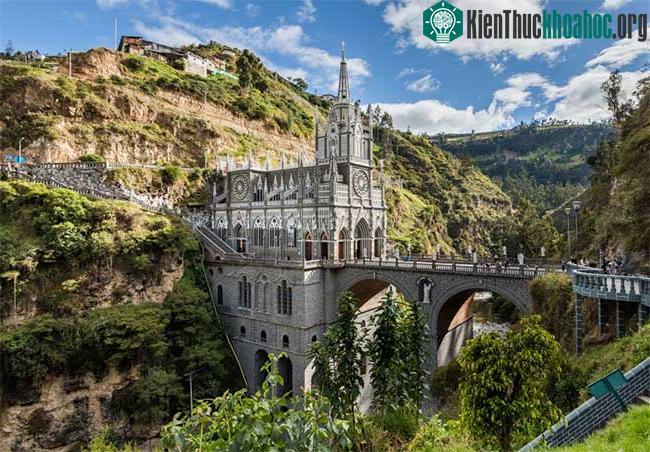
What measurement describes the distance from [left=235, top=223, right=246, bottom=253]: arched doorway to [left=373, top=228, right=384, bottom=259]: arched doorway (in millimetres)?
14745

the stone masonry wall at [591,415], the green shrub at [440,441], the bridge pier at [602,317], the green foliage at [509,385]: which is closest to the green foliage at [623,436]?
the stone masonry wall at [591,415]

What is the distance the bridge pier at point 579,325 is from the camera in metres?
20.3

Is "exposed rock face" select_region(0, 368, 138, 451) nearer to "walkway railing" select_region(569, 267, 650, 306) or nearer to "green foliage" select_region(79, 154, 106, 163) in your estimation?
"green foliage" select_region(79, 154, 106, 163)

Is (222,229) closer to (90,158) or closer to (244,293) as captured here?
(244,293)

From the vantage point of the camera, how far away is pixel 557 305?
2364 cm

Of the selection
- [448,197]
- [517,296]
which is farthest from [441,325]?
[448,197]

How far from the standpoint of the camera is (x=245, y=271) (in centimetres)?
3984

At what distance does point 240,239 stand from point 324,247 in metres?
11.6

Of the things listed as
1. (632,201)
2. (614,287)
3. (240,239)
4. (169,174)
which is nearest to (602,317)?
(614,287)

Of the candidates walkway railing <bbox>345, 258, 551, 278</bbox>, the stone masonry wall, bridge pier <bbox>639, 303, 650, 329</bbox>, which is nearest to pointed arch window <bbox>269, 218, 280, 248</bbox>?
walkway railing <bbox>345, 258, 551, 278</bbox>

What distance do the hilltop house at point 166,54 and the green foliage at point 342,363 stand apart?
8606 centimetres

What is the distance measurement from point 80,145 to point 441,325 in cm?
4702

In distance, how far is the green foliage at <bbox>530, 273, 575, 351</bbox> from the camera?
22469mm

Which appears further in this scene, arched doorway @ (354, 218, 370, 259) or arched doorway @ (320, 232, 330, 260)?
arched doorway @ (354, 218, 370, 259)
